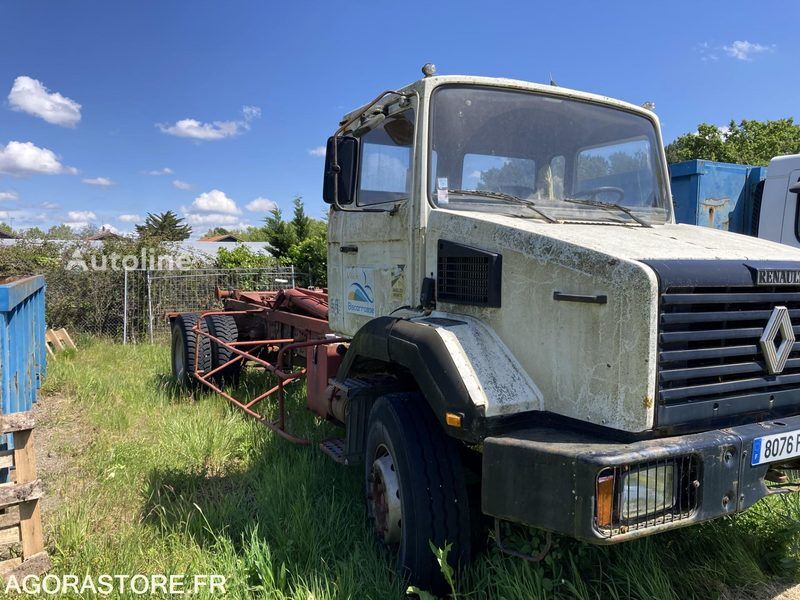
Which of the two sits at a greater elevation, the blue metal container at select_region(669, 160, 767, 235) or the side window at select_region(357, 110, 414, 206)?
the blue metal container at select_region(669, 160, 767, 235)

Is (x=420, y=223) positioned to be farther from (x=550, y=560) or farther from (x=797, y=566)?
(x=797, y=566)

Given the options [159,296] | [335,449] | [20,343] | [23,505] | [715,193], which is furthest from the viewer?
[159,296]

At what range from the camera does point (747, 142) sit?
20.9 m

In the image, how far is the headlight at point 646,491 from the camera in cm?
210

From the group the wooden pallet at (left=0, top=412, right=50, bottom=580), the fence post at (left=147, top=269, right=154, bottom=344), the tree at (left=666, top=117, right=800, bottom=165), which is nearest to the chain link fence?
the fence post at (left=147, top=269, right=154, bottom=344)

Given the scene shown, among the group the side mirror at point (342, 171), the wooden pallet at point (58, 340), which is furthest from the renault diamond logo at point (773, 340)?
the wooden pallet at point (58, 340)

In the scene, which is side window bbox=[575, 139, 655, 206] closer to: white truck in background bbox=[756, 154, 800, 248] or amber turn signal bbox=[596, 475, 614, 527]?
amber turn signal bbox=[596, 475, 614, 527]

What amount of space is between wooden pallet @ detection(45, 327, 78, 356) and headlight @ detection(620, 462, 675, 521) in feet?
33.3

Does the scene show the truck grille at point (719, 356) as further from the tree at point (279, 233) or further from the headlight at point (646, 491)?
the tree at point (279, 233)

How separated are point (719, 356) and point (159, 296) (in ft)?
36.0

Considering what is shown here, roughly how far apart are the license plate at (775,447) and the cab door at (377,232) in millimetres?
1760

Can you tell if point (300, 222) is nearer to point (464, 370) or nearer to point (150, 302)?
point (150, 302)

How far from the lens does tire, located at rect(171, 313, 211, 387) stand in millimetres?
6617

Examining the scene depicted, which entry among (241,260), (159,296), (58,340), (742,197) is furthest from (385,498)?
(241,260)
